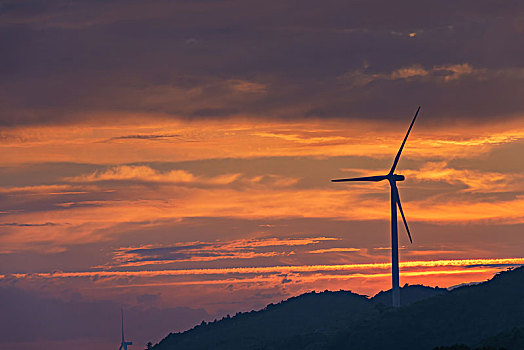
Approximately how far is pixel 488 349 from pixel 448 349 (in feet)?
26.8

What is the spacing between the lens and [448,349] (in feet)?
644

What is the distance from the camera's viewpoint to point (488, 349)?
19250 centimetres
